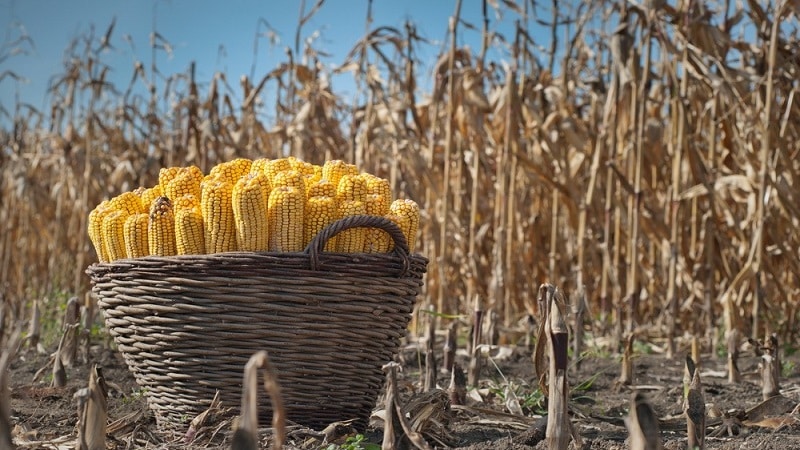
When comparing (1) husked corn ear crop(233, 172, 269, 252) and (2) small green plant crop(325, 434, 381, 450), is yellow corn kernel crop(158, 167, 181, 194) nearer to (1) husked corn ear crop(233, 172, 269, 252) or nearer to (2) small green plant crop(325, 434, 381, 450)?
(1) husked corn ear crop(233, 172, 269, 252)

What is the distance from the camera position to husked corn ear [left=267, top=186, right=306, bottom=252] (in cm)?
216

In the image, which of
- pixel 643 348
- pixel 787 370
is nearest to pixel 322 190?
pixel 787 370

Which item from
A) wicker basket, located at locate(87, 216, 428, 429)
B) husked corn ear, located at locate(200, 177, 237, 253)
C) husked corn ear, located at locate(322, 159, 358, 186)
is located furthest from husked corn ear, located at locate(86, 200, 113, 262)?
husked corn ear, located at locate(322, 159, 358, 186)

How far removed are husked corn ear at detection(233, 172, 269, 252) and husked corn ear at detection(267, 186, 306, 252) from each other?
20 millimetres

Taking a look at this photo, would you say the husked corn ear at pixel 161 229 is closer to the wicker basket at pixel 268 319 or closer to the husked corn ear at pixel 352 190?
the wicker basket at pixel 268 319

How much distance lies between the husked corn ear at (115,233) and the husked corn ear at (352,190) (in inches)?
24.2

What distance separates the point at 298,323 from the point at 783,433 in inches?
53.3

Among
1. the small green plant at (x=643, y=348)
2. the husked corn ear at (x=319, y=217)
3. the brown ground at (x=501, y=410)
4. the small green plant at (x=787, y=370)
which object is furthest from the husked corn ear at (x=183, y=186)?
the small green plant at (x=643, y=348)

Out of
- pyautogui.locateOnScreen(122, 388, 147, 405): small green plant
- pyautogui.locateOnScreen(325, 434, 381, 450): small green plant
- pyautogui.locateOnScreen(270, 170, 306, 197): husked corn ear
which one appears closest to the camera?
pyautogui.locateOnScreen(325, 434, 381, 450): small green plant

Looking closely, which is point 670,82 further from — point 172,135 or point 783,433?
point 172,135

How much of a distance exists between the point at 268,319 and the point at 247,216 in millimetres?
277

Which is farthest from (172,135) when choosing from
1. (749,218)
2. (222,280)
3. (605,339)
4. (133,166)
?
(222,280)

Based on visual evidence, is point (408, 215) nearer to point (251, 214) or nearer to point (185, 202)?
point (251, 214)

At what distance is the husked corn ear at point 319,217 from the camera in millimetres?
2215
